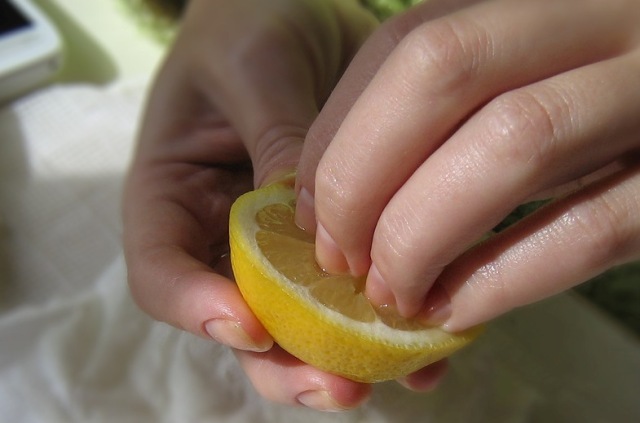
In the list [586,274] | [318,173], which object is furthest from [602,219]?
[318,173]

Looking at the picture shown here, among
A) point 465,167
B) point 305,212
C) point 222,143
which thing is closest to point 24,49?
point 222,143

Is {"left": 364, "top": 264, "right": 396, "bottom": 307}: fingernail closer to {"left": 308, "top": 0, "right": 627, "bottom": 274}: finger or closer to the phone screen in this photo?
{"left": 308, "top": 0, "right": 627, "bottom": 274}: finger

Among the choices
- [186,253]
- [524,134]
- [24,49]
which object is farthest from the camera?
[24,49]

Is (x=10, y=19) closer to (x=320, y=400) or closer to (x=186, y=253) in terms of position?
(x=186, y=253)

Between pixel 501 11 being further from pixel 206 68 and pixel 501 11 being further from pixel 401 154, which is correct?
pixel 206 68

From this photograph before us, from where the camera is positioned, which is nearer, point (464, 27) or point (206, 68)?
point (464, 27)
